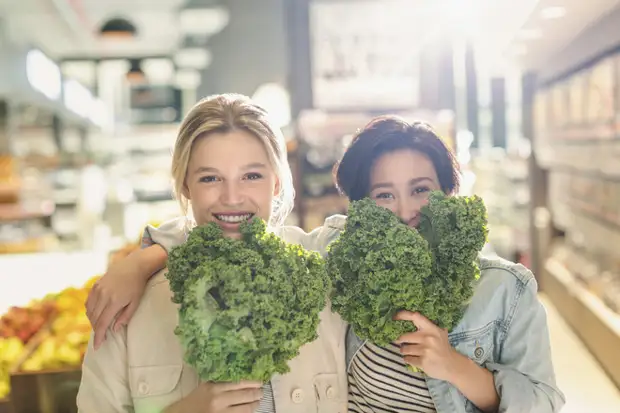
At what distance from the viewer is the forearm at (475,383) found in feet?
4.28

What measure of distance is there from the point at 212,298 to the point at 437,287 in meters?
0.42

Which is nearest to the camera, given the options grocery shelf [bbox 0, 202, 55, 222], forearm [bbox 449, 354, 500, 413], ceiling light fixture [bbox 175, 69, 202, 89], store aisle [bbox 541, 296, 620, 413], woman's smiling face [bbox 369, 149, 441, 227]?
forearm [bbox 449, 354, 500, 413]

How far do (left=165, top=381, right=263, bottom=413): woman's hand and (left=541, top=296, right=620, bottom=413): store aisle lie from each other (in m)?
3.53

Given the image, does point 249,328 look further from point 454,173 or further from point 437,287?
point 454,173

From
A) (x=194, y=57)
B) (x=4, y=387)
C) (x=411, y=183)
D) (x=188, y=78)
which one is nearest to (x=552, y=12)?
(x=411, y=183)

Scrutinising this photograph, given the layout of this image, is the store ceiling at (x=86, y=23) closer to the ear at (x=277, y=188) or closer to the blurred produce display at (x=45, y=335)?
the blurred produce display at (x=45, y=335)

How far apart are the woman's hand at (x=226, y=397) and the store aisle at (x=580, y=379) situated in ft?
11.6

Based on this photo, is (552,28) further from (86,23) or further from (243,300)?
(86,23)

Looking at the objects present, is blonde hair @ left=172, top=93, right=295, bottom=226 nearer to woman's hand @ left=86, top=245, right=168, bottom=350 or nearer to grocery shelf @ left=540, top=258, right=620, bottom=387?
woman's hand @ left=86, top=245, right=168, bottom=350

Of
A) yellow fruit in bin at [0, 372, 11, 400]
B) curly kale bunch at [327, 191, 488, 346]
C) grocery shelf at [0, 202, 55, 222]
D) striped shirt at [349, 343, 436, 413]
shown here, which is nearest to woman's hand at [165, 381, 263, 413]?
curly kale bunch at [327, 191, 488, 346]

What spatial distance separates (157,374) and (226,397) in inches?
12.5

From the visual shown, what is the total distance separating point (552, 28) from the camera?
17.2ft

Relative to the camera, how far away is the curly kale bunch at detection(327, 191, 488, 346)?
1.19 metres

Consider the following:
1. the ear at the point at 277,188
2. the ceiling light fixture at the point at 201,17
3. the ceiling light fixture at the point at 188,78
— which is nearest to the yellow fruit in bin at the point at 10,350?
the ear at the point at 277,188
